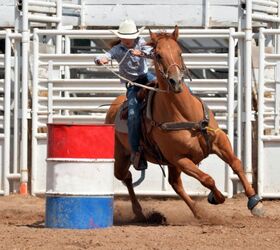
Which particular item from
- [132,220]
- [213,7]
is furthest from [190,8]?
[132,220]

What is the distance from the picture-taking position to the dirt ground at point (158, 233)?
25.4 feet

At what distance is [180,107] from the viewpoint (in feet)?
31.3

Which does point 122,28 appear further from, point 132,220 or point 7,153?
point 7,153

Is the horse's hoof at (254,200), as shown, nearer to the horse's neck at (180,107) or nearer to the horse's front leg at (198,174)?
the horse's front leg at (198,174)

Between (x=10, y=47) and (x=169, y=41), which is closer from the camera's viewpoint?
(x=169, y=41)

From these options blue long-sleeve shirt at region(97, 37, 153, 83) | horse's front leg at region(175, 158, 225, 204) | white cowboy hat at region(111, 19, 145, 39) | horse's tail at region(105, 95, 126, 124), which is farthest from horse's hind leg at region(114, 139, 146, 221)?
horse's front leg at region(175, 158, 225, 204)

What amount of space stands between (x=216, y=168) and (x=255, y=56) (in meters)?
1.57

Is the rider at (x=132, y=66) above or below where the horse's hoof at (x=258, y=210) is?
above

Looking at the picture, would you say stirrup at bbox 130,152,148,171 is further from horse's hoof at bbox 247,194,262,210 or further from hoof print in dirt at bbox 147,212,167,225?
horse's hoof at bbox 247,194,262,210

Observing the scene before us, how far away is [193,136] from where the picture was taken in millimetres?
9531

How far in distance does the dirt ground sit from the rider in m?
0.86

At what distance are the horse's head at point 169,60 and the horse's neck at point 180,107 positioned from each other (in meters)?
0.21

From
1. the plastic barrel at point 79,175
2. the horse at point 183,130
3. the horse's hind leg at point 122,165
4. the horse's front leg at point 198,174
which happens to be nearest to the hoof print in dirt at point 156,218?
the horse at point 183,130

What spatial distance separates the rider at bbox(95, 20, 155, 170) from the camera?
1011cm
